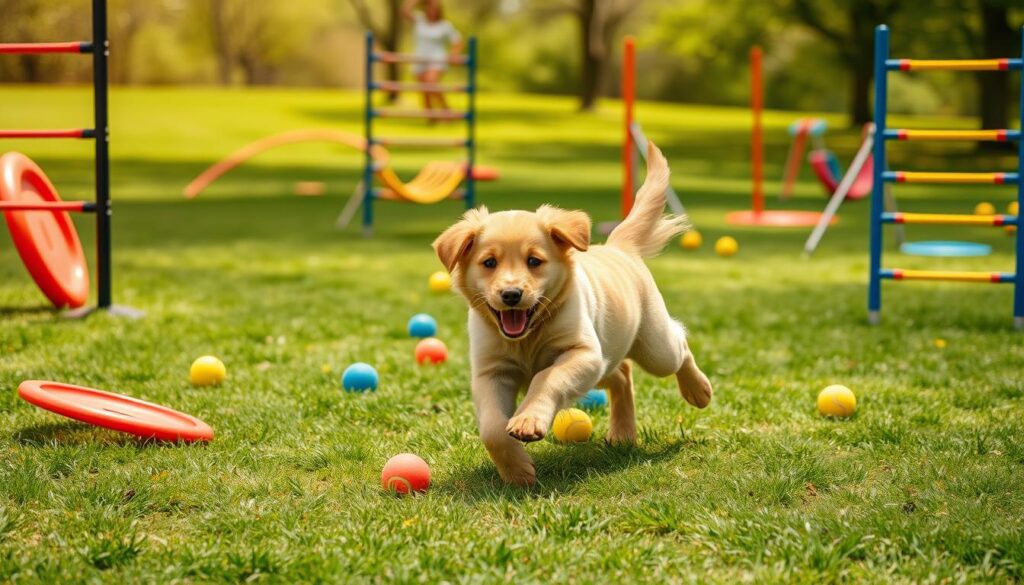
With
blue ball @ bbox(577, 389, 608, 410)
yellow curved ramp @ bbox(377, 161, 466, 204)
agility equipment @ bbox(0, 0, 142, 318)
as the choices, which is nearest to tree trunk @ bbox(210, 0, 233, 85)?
yellow curved ramp @ bbox(377, 161, 466, 204)

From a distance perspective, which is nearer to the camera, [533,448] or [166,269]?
[533,448]

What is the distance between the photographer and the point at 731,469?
14.0ft

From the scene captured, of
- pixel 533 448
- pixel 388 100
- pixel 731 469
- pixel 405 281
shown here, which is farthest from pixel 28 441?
pixel 388 100

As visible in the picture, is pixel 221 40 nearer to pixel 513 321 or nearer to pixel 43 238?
pixel 43 238

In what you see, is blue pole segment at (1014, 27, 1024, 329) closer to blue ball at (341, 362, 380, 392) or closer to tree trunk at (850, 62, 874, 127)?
blue ball at (341, 362, 380, 392)

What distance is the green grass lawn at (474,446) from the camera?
10.9ft

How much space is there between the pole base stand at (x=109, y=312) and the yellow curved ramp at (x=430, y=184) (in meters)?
5.50

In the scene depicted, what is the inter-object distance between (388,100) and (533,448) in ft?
123

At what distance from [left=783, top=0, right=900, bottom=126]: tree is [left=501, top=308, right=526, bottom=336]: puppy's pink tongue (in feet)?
89.8

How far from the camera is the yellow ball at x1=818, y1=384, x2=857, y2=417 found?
5180 mm

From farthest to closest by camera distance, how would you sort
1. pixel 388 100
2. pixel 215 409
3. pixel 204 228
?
pixel 388 100 → pixel 204 228 → pixel 215 409

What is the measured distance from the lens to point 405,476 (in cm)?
402

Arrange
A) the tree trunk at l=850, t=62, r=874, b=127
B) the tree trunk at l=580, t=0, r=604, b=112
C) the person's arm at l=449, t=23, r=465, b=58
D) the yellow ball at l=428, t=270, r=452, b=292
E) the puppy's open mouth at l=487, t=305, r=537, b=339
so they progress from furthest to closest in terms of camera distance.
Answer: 1. the tree trunk at l=580, t=0, r=604, b=112
2. the tree trunk at l=850, t=62, r=874, b=127
3. the person's arm at l=449, t=23, r=465, b=58
4. the yellow ball at l=428, t=270, r=452, b=292
5. the puppy's open mouth at l=487, t=305, r=537, b=339

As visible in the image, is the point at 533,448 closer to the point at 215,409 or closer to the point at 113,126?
the point at 215,409
